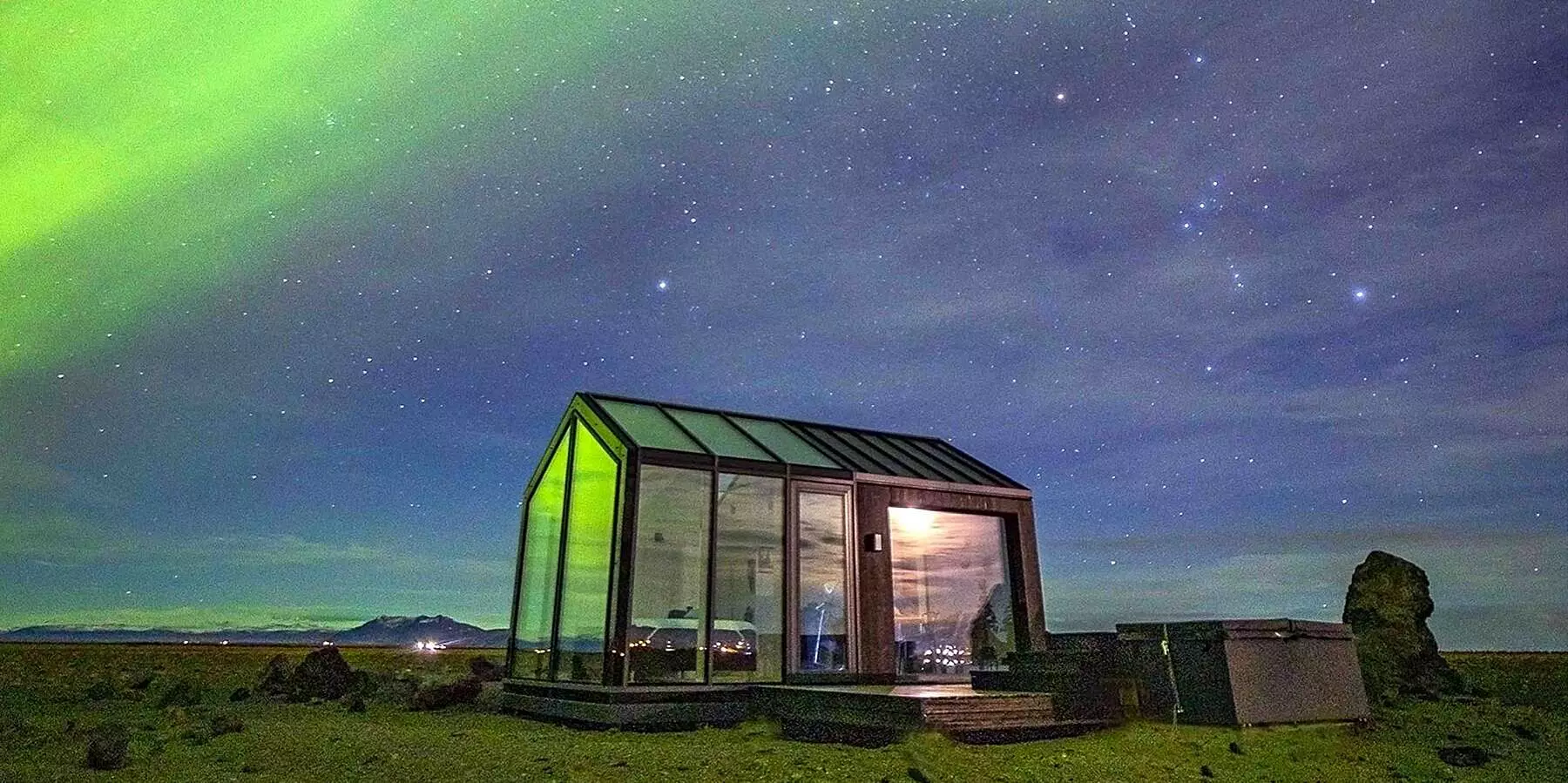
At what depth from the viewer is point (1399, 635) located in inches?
528

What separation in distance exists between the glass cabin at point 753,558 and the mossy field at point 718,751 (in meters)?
1.34

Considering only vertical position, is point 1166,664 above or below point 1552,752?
above

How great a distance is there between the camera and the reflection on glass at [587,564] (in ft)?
36.1

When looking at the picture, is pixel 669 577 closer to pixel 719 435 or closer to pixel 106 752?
pixel 719 435

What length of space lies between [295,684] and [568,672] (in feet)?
Answer: 22.0

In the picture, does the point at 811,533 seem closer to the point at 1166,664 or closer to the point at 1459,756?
the point at 1166,664

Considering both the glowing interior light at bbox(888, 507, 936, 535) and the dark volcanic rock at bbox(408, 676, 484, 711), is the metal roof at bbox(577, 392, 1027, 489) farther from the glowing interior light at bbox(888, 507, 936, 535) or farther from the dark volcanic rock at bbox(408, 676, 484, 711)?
the dark volcanic rock at bbox(408, 676, 484, 711)

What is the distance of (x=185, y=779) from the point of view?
6.40 metres

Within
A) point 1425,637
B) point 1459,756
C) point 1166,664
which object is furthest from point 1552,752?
point 1425,637

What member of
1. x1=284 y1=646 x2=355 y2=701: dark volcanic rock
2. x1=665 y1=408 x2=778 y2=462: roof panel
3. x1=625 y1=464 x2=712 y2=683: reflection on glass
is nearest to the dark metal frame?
x1=665 y1=408 x2=778 y2=462: roof panel

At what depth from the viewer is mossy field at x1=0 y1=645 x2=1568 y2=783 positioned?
6.69m

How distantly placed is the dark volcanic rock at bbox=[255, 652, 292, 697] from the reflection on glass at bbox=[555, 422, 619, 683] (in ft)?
22.0

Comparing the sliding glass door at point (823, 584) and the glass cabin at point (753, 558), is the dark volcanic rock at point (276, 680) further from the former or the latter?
the sliding glass door at point (823, 584)

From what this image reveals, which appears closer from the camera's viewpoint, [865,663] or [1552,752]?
[1552,752]
